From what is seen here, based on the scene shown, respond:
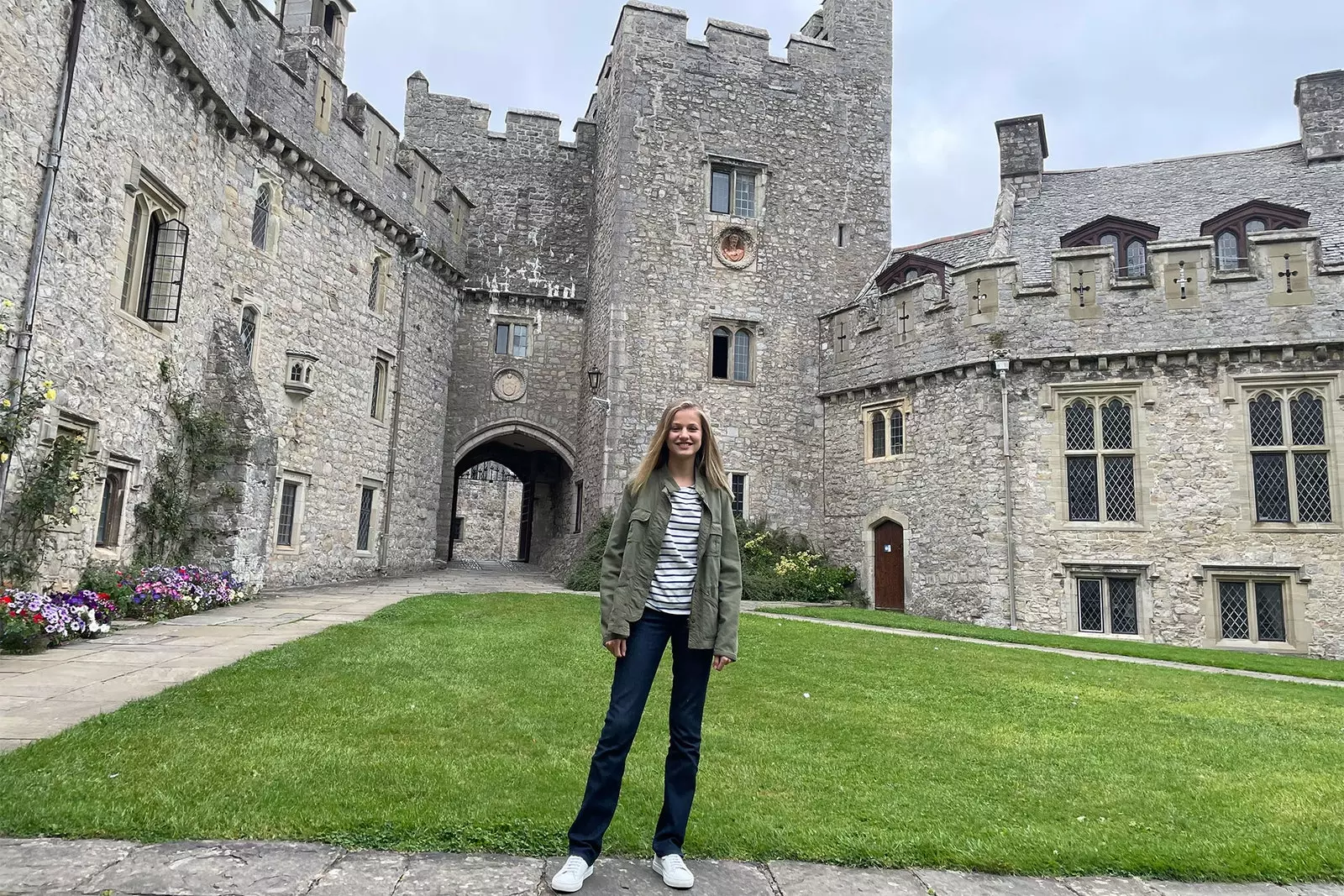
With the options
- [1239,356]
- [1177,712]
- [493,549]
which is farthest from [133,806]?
[493,549]

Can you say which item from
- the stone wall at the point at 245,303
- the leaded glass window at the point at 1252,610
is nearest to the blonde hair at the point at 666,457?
the stone wall at the point at 245,303

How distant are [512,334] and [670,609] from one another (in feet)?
60.6

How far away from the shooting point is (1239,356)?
47.1 feet

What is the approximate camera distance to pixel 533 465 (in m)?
24.7

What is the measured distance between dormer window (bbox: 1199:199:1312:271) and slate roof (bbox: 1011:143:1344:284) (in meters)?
0.46

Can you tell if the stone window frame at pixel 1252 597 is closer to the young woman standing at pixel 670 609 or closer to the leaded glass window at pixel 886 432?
the leaded glass window at pixel 886 432

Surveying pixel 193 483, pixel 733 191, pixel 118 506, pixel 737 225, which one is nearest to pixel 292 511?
pixel 193 483

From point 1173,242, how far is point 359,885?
633 inches

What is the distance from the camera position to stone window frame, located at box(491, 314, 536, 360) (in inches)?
825

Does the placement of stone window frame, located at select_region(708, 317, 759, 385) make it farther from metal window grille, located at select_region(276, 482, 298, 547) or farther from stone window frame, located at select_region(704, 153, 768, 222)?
metal window grille, located at select_region(276, 482, 298, 547)

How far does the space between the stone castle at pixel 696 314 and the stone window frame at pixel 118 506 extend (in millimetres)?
48

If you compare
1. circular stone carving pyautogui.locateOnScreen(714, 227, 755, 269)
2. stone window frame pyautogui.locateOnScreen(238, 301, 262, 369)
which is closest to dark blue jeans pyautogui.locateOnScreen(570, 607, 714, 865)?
stone window frame pyautogui.locateOnScreen(238, 301, 262, 369)

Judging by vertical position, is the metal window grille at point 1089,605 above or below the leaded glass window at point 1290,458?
below

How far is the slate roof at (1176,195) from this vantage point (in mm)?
16688
